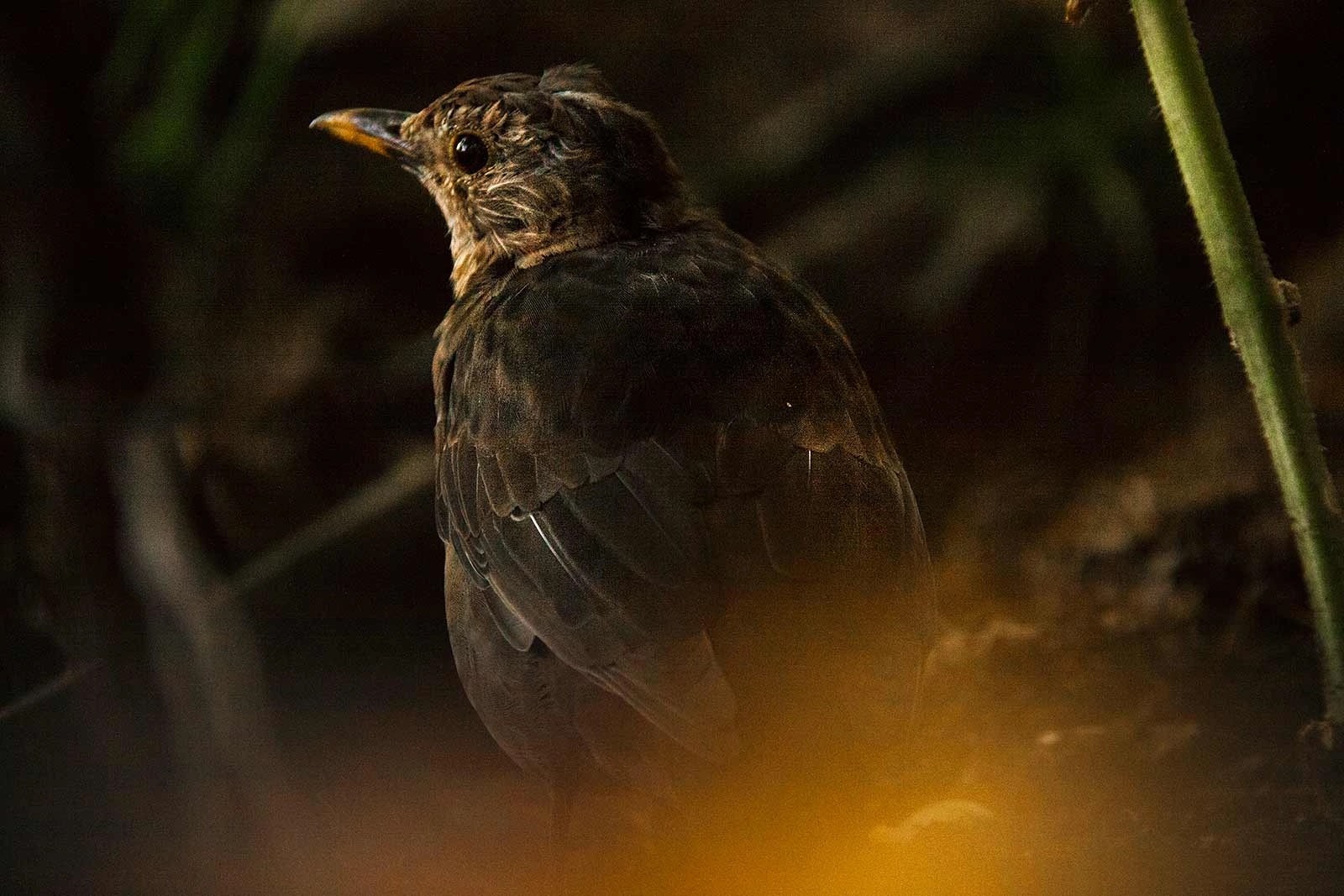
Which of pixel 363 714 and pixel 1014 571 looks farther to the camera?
pixel 1014 571

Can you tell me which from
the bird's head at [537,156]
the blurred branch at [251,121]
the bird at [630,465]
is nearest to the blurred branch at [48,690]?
the bird at [630,465]

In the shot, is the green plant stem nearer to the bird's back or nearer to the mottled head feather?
the bird's back

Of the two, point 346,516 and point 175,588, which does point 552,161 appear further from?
point 175,588

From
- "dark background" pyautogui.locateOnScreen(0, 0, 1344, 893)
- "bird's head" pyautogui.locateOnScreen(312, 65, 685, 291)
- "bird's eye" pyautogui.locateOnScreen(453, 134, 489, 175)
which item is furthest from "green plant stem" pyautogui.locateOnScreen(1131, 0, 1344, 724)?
"bird's eye" pyautogui.locateOnScreen(453, 134, 489, 175)

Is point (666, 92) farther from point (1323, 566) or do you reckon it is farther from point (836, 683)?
point (1323, 566)

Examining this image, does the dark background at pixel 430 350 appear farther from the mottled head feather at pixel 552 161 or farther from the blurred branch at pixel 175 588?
the mottled head feather at pixel 552 161

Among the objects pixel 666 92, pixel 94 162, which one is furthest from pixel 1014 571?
pixel 94 162
